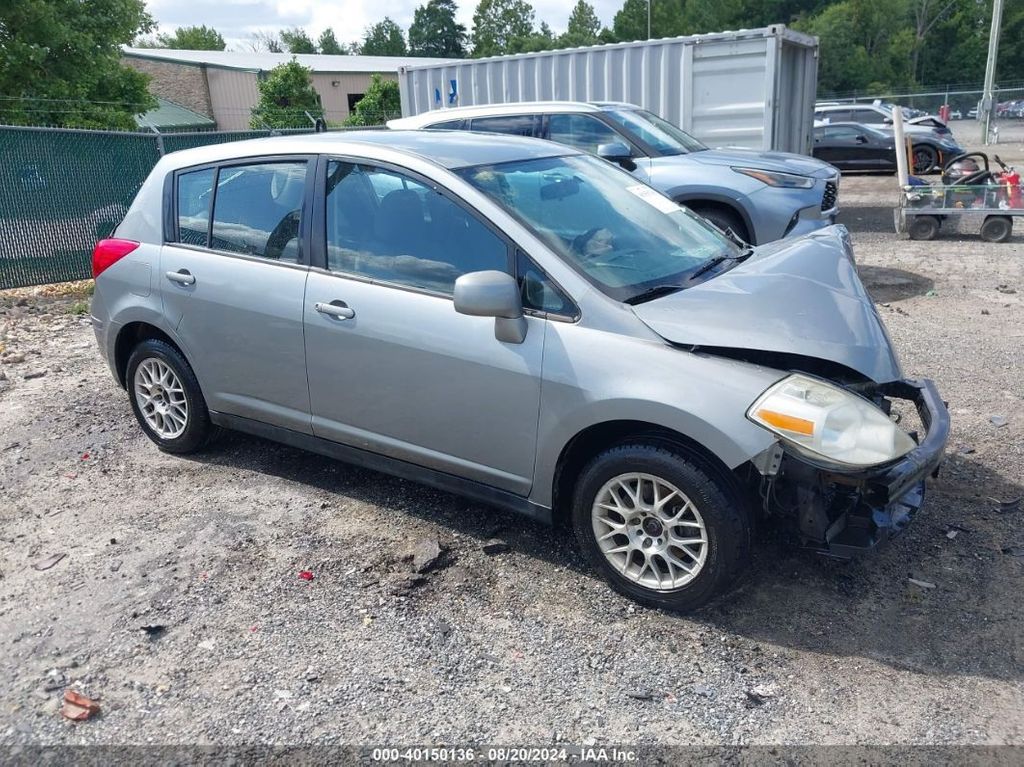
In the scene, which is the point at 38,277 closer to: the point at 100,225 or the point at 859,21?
the point at 100,225

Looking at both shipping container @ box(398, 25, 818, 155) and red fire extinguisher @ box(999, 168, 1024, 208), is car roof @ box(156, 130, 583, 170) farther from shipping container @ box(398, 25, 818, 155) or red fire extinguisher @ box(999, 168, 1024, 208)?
red fire extinguisher @ box(999, 168, 1024, 208)

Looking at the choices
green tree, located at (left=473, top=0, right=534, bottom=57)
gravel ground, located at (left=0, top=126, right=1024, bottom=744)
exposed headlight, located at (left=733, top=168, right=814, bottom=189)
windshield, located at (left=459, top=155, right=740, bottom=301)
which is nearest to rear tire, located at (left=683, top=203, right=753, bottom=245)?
exposed headlight, located at (left=733, top=168, right=814, bottom=189)

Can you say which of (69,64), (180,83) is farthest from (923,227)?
(180,83)

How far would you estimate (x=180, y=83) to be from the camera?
40.9 meters

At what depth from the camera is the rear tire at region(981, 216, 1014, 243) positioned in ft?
38.2

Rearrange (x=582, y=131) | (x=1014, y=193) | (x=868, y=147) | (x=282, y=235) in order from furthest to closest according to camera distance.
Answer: (x=868, y=147), (x=1014, y=193), (x=582, y=131), (x=282, y=235)

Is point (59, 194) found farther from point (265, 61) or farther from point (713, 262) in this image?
point (265, 61)

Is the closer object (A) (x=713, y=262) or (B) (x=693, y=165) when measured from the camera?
(A) (x=713, y=262)

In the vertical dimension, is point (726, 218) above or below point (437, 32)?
below

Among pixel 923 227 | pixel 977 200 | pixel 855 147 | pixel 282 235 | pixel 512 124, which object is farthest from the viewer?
pixel 855 147

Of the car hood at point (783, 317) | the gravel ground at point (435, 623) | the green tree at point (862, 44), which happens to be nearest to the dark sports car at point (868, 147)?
the gravel ground at point (435, 623)

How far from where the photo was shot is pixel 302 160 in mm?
4375

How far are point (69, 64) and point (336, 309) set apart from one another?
17426 mm

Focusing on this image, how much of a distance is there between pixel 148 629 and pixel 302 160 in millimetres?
2321
